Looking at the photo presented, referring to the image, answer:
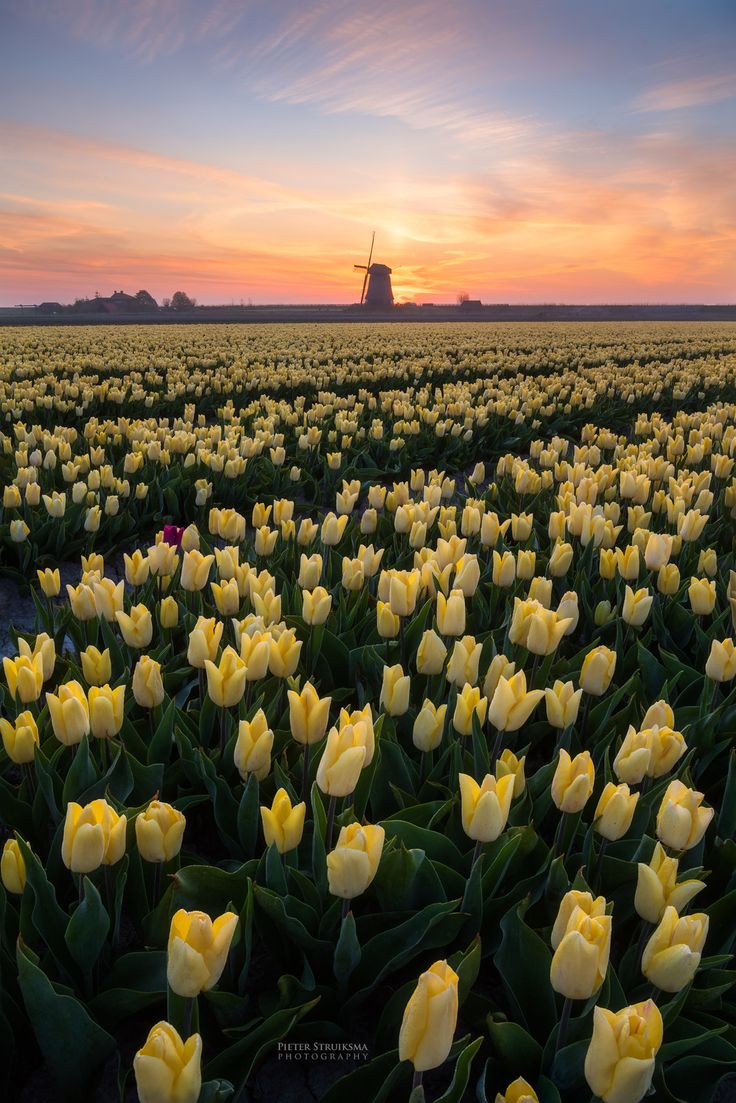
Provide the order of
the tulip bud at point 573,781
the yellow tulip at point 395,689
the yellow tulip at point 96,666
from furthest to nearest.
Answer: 1. the yellow tulip at point 96,666
2. the yellow tulip at point 395,689
3. the tulip bud at point 573,781

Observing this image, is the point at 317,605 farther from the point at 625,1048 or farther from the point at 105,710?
the point at 625,1048

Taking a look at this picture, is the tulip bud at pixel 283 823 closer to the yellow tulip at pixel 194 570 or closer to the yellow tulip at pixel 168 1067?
the yellow tulip at pixel 168 1067

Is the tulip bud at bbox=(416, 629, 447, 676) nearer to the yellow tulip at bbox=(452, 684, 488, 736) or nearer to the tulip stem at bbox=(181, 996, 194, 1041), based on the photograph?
the yellow tulip at bbox=(452, 684, 488, 736)

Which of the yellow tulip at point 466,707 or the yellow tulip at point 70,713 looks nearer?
the yellow tulip at point 70,713

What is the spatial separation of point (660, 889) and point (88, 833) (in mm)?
1017

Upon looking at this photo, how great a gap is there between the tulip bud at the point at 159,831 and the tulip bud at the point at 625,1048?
84 cm

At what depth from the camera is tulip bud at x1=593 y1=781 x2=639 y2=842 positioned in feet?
4.95

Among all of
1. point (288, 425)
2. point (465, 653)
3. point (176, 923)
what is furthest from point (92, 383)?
point (176, 923)

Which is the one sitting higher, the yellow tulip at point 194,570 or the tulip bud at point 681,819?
the yellow tulip at point 194,570

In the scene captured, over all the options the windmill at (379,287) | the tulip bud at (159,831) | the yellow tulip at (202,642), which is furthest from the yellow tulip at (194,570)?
the windmill at (379,287)

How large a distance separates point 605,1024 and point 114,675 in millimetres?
2046

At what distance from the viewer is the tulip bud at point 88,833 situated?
133 centimetres

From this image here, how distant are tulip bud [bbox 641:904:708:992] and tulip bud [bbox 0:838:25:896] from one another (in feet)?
3.89

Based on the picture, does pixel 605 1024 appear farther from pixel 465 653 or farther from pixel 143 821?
pixel 465 653
